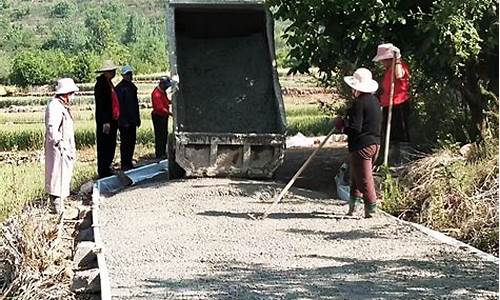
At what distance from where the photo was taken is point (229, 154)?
12398mm

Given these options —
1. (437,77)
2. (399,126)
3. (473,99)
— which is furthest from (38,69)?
(473,99)

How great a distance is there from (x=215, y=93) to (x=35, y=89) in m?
48.8

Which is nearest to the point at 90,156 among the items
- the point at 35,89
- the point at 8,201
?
the point at 8,201

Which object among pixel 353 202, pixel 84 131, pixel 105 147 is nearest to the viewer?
pixel 353 202

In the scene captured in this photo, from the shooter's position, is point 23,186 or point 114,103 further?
point 114,103

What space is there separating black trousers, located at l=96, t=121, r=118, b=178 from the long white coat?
127 inches

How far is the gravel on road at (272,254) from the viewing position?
6.80m

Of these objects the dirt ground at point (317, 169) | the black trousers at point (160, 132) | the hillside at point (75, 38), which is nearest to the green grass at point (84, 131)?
the dirt ground at point (317, 169)

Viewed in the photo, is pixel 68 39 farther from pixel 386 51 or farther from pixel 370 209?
pixel 370 209

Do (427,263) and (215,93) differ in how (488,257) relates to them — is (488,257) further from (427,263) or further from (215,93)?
(215,93)

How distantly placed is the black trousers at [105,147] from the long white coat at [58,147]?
10.6 ft

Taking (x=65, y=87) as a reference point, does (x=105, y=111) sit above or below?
below

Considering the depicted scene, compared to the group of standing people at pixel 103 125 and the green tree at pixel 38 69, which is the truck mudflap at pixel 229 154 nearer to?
the group of standing people at pixel 103 125

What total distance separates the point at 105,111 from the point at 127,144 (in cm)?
136
